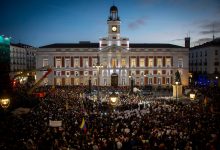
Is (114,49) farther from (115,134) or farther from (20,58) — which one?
(115,134)

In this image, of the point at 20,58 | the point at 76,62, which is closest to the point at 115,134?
the point at 76,62

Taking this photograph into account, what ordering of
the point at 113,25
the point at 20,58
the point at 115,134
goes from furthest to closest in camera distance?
the point at 20,58 < the point at 113,25 < the point at 115,134

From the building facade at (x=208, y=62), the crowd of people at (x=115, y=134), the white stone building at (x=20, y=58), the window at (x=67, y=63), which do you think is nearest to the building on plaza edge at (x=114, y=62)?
the window at (x=67, y=63)

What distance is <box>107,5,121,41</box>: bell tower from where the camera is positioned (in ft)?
258

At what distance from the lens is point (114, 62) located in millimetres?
80562

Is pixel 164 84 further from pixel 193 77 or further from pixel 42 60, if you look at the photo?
pixel 42 60

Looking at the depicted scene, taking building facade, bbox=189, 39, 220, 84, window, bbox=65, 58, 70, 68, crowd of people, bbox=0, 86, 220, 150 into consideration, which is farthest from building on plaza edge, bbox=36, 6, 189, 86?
crowd of people, bbox=0, 86, 220, 150

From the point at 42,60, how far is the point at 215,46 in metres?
44.9

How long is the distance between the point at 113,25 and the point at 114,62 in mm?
9573

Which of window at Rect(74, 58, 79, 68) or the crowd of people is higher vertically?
window at Rect(74, 58, 79, 68)

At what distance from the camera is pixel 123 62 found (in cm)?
8062

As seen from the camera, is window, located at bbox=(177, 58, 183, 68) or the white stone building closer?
window, located at bbox=(177, 58, 183, 68)

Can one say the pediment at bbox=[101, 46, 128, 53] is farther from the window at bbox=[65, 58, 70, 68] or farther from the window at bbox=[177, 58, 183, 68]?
the window at bbox=[177, 58, 183, 68]

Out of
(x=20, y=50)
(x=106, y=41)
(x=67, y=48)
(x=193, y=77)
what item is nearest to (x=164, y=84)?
(x=193, y=77)
